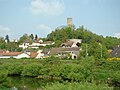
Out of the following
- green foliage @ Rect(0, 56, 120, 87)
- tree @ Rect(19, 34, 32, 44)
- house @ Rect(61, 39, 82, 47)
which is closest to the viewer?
green foliage @ Rect(0, 56, 120, 87)

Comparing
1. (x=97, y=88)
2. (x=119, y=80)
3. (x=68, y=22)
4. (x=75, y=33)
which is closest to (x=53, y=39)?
(x=75, y=33)

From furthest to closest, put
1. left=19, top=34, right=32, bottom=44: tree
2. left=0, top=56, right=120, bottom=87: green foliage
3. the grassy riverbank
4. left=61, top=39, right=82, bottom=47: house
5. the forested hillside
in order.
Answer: left=19, top=34, right=32, bottom=44: tree < the forested hillside < left=61, top=39, right=82, bottom=47: house < left=0, top=56, right=120, bottom=87: green foliage < the grassy riverbank

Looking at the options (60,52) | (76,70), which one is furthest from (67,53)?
(76,70)

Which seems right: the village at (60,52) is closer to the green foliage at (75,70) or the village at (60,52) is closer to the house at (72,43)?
the house at (72,43)

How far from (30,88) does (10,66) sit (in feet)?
60.7

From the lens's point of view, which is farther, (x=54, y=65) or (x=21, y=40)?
(x=21, y=40)

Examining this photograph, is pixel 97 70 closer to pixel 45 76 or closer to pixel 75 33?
pixel 45 76

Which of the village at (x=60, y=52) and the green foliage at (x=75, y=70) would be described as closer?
the green foliage at (x=75, y=70)

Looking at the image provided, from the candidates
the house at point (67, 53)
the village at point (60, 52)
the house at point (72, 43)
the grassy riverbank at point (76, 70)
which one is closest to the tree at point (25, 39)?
the village at point (60, 52)

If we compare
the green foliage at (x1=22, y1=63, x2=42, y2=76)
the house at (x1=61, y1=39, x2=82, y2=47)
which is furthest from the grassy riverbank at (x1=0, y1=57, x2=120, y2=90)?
the house at (x1=61, y1=39, x2=82, y2=47)

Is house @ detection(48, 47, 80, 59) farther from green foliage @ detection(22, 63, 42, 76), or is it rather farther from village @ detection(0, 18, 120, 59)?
green foliage @ detection(22, 63, 42, 76)

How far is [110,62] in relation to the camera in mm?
44719

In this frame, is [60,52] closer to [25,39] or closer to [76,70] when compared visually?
[76,70]

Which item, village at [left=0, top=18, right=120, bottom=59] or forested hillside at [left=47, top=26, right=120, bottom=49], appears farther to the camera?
forested hillside at [left=47, top=26, right=120, bottom=49]
